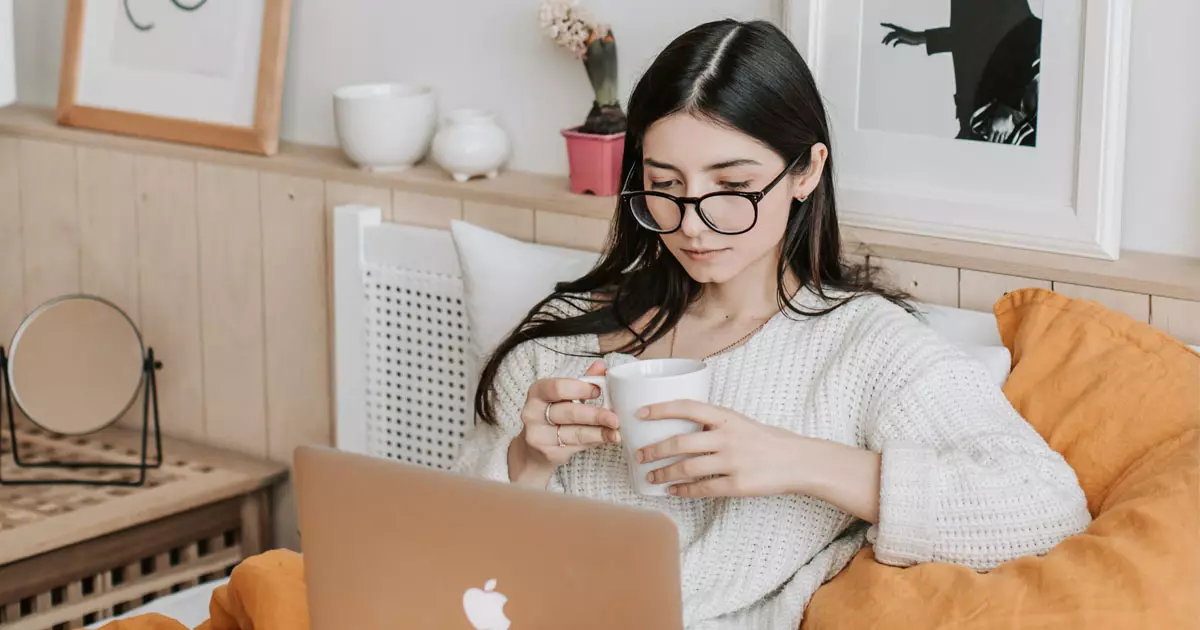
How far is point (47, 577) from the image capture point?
2.11 meters

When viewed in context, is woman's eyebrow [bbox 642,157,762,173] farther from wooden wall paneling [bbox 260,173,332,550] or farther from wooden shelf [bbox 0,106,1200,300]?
wooden wall paneling [bbox 260,173,332,550]

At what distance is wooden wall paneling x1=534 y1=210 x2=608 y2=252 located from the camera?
199 cm

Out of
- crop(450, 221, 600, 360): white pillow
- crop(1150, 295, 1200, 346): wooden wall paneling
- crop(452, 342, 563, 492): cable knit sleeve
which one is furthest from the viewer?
crop(450, 221, 600, 360): white pillow

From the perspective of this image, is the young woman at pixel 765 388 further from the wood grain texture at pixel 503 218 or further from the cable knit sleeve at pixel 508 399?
the wood grain texture at pixel 503 218

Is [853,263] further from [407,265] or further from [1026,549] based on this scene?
[407,265]

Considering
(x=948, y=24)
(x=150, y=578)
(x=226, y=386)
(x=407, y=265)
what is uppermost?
(x=948, y=24)

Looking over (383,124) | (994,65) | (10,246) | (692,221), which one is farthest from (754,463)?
(10,246)

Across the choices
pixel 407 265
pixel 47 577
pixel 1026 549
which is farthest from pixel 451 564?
pixel 47 577

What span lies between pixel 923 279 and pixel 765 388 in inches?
12.8

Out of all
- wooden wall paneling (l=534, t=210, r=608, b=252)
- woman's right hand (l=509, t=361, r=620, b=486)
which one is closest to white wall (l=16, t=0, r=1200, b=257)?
wooden wall paneling (l=534, t=210, r=608, b=252)

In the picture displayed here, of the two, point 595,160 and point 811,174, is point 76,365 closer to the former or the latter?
point 595,160

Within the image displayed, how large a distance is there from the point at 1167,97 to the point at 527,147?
944 millimetres

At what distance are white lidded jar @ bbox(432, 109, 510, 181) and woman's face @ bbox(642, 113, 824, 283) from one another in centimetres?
63

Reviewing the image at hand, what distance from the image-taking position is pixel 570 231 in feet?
6.61
